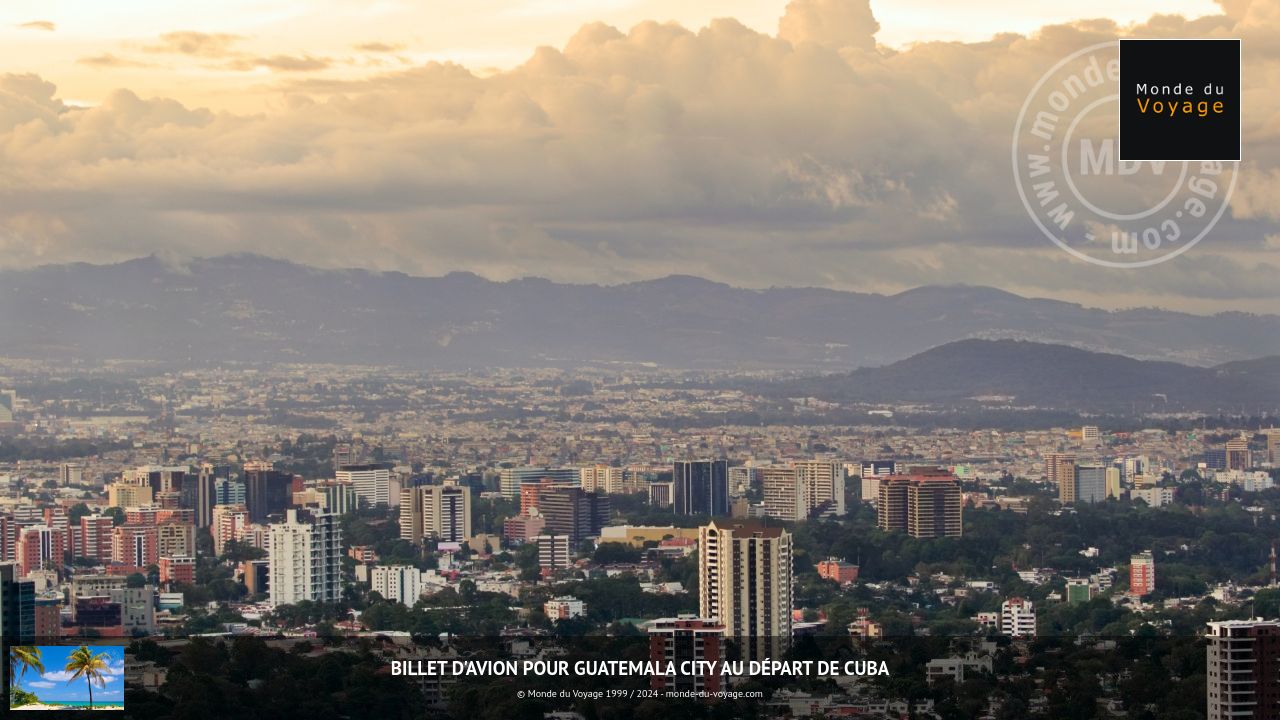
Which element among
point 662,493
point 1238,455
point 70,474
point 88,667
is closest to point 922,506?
point 662,493

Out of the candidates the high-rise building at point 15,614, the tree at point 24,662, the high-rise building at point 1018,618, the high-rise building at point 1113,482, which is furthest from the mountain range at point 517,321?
the tree at point 24,662

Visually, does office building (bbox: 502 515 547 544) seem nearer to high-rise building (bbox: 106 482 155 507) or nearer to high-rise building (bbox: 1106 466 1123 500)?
high-rise building (bbox: 106 482 155 507)

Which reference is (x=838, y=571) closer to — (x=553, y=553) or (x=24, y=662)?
(x=553, y=553)

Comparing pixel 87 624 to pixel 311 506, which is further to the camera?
pixel 311 506

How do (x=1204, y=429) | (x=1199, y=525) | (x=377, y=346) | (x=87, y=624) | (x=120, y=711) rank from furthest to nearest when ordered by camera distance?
(x=377, y=346) < (x=1204, y=429) < (x=1199, y=525) < (x=87, y=624) < (x=120, y=711)

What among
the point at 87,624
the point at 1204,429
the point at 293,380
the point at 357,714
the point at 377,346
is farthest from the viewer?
the point at 377,346

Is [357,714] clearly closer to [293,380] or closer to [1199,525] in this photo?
[1199,525]

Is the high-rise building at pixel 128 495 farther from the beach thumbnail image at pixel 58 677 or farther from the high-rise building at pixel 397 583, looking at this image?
the beach thumbnail image at pixel 58 677

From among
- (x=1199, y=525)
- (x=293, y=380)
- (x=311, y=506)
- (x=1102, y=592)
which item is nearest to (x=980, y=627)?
(x=1102, y=592)
